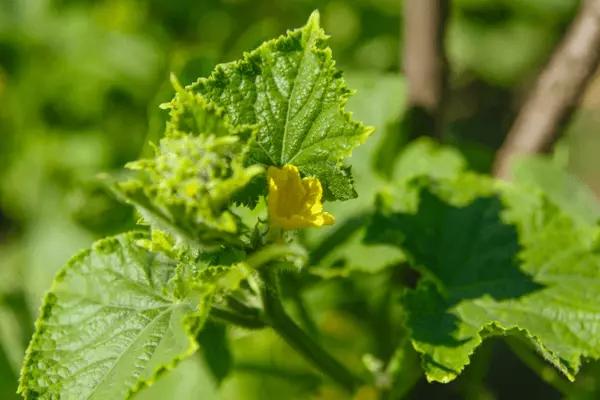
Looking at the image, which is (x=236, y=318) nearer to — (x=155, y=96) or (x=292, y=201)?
(x=292, y=201)

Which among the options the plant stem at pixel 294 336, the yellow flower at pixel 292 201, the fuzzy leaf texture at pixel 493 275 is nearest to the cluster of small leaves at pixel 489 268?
the fuzzy leaf texture at pixel 493 275

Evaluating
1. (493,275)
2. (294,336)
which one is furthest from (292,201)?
(493,275)

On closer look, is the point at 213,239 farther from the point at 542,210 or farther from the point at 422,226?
the point at 542,210

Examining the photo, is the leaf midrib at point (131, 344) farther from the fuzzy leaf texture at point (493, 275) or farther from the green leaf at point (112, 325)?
the fuzzy leaf texture at point (493, 275)

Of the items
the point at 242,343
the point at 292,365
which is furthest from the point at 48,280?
the point at 292,365

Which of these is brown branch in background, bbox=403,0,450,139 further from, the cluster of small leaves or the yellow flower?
the yellow flower

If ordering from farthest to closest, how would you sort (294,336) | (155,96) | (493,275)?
1. (155,96)
2. (493,275)
3. (294,336)
